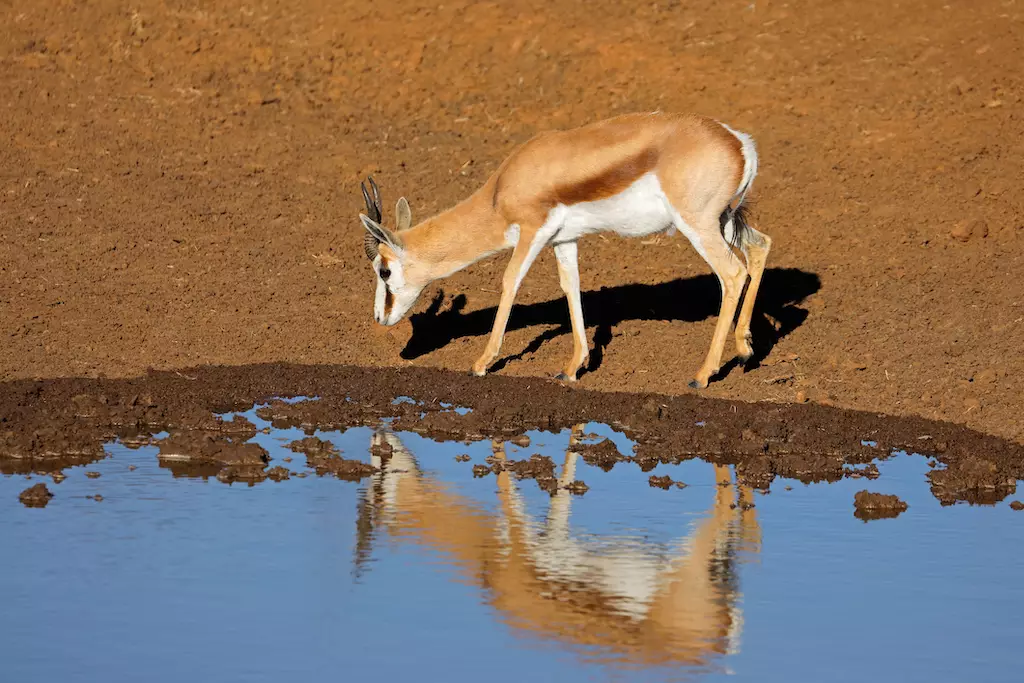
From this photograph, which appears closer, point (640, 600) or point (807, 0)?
point (640, 600)

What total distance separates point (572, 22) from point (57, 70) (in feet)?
26.7

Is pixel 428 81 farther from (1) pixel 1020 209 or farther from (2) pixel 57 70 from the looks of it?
(1) pixel 1020 209

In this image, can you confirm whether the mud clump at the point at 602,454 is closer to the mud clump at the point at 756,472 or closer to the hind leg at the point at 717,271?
the mud clump at the point at 756,472

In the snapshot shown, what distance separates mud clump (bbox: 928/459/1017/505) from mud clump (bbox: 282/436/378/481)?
146 inches

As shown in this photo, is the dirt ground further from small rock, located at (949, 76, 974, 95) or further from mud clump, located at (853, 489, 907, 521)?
mud clump, located at (853, 489, 907, 521)

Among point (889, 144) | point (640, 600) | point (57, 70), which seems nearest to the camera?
point (640, 600)

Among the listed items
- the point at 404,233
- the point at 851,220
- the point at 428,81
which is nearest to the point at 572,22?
the point at 428,81

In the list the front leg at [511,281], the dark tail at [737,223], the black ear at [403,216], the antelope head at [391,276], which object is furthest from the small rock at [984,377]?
the black ear at [403,216]

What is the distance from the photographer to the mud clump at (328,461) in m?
9.62

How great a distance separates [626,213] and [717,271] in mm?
933

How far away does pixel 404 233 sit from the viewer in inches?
535

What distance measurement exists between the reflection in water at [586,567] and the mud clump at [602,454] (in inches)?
18.1

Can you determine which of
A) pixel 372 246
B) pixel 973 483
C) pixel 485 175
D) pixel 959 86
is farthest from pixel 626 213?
pixel 959 86

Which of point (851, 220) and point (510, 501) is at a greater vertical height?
point (851, 220)
